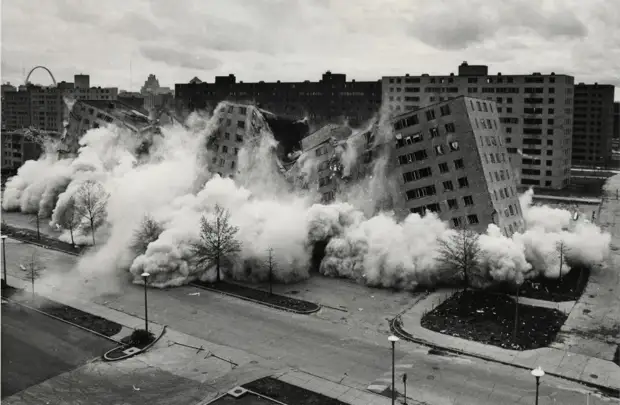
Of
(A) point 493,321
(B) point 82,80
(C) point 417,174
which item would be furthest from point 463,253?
(B) point 82,80

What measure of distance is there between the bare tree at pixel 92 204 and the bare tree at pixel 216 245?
15.4m

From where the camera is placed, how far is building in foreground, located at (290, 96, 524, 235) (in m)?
48.0

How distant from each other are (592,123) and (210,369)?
139 m

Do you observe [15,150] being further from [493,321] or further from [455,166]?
[493,321]

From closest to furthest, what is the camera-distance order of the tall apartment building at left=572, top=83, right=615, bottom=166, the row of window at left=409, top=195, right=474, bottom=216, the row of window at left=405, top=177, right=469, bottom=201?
1. the row of window at left=409, top=195, right=474, bottom=216
2. the row of window at left=405, top=177, right=469, bottom=201
3. the tall apartment building at left=572, top=83, right=615, bottom=166

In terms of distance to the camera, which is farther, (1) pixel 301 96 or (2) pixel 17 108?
(2) pixel 17 108

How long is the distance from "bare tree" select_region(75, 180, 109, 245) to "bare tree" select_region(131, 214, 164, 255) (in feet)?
29.6

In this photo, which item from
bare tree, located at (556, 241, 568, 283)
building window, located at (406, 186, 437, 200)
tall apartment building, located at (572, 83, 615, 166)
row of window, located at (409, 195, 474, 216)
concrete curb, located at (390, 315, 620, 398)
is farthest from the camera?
tall apartment building, located at (572, 83, 615, 166)

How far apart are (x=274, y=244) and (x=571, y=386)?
2484cm

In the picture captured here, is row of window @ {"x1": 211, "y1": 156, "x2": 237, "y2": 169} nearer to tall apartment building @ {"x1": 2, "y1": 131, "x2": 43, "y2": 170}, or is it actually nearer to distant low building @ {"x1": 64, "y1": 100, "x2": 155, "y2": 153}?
distant low building @ {"x1": 64, "y1": 100, "x2": 155, "y2": 153}

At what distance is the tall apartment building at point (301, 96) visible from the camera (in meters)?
125

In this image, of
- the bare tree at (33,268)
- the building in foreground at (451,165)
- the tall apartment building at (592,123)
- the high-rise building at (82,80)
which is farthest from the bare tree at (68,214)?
the high-rise building at (82,80)

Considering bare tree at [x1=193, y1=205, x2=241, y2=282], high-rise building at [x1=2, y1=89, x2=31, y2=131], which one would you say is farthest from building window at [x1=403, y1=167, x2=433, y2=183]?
high-rise building at [x1=2, y1=89, x2=31, y2=131]

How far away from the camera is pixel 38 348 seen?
32.4 metres
